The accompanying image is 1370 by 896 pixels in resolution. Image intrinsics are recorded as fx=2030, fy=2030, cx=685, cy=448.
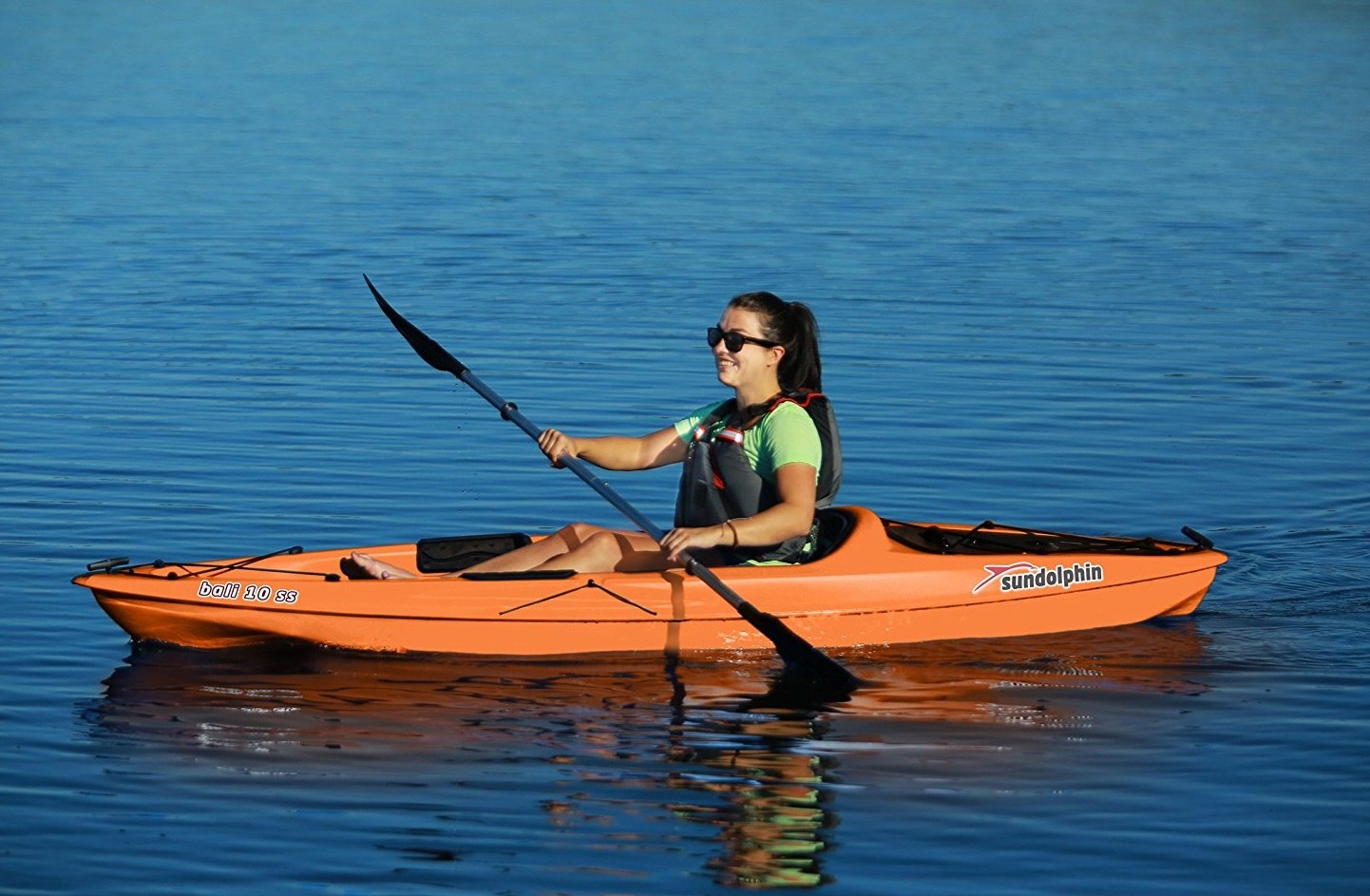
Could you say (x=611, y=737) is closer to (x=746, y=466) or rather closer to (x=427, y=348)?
(x=746, y=466)

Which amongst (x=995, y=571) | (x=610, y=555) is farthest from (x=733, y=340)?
(x=995, y=571)

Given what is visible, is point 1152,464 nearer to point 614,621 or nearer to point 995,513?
point 995,513

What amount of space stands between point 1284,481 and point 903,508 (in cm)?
186

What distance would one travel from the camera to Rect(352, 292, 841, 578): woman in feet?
22.1

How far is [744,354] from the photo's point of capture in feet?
22.2

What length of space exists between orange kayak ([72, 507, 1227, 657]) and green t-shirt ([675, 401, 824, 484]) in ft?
1.19

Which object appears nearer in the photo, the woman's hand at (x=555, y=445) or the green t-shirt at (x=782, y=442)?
the green t-shirt at (x=782, y=442)

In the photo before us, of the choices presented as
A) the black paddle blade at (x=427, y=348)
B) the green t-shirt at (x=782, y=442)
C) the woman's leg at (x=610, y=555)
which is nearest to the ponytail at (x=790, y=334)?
the green t-shirt at (x=782, y=442)

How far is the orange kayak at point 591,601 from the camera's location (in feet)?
22.3

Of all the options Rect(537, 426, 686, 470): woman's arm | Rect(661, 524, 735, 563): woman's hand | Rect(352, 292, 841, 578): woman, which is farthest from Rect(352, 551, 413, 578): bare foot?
Rect(661, 524, 735, 563): woman's hand

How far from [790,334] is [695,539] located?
0.78m

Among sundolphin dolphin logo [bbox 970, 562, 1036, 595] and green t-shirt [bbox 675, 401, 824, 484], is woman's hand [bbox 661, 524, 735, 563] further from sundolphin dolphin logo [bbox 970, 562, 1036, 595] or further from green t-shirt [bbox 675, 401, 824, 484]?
sundolphin dolphin logo [bbox 970, 562, 1036, 595]

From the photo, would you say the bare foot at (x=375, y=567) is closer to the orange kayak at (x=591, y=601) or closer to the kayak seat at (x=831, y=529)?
the orange kayak at (x=591, y=601)

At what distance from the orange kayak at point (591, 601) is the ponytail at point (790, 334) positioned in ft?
1.87
